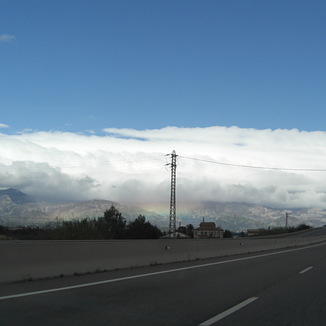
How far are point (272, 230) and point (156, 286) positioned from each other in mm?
104505

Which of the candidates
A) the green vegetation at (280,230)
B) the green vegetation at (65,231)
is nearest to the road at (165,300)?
the green vegetation at (65,231)

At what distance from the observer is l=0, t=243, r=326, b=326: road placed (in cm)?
821

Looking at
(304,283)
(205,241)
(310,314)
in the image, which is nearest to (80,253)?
(304,283)

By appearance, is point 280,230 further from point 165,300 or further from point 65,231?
point 165,300

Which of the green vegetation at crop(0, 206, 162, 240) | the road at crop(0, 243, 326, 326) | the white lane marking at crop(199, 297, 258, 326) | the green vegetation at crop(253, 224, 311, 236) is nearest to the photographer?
the white lane marking at crop(199, 297, 258, 326)

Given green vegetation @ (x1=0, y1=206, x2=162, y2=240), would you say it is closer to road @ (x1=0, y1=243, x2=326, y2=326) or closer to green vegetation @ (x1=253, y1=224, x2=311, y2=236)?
road @ (x1=0, y1=243, x2=326, y2=326)

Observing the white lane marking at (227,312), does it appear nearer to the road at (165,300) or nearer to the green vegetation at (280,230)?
the road at (165,300)

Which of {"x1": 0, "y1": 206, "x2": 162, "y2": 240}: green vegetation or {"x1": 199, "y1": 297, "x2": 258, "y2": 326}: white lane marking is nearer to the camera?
{"x1": 199, "y1": 297, "x2": 258, "y2": 326}: white lane marking

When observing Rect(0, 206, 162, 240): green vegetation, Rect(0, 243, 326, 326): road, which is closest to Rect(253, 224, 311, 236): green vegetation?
Rect(0, 206, 162, 240): green vegetation

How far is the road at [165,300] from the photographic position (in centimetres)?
821

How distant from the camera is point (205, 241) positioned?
79.2ft

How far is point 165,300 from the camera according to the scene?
1016cm

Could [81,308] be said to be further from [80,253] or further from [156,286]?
[80,253]

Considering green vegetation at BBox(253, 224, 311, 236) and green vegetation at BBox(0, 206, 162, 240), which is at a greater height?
green vegetation at BBox(0, 206, 162, 240)
